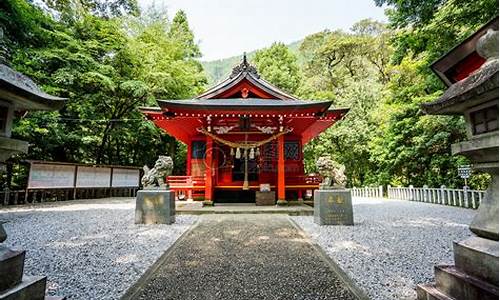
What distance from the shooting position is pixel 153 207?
22.7ft

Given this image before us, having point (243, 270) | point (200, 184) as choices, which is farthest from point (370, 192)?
point (243, 270)

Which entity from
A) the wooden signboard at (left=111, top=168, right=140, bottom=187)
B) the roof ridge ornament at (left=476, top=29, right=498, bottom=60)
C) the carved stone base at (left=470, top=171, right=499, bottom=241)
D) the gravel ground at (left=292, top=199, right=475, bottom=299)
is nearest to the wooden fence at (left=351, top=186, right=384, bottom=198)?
the gravel ground at (left=292, top=199, right=475, bottom=299)

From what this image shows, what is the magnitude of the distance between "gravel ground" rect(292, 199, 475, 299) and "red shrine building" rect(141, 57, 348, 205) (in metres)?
3.37

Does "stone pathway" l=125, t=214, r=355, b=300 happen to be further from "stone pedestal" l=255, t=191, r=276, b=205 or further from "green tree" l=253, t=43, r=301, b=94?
"green tree" l=253, t=43, r=301, b=94

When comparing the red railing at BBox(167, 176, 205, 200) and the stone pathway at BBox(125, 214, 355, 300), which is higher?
the red railing at BBox(167, 176, 205, 200)

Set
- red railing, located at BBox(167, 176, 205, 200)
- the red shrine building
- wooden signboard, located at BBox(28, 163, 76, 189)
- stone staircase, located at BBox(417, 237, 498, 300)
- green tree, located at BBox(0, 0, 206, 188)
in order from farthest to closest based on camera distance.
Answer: green tree, located at BBox(0, 0, 206, 188)
wooden signboard, located at BBox(28, 163, 76, 189)
red railing, located at BBox(167, 176, 205, 200)
the red shrine building
stone staircase, located at BBox(417, 237, 498, 300)

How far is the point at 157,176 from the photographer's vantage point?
714 centimetres

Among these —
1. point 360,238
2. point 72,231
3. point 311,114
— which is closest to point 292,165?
point 311,114

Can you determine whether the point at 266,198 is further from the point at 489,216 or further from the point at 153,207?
the point at 489,216

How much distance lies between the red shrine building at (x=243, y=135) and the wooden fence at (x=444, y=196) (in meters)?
6.02

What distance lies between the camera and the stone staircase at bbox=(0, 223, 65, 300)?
2.07 meters

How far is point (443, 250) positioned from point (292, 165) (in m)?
7.01

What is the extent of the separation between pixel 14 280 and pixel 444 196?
47.3 ft

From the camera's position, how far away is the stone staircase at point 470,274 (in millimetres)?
1905
